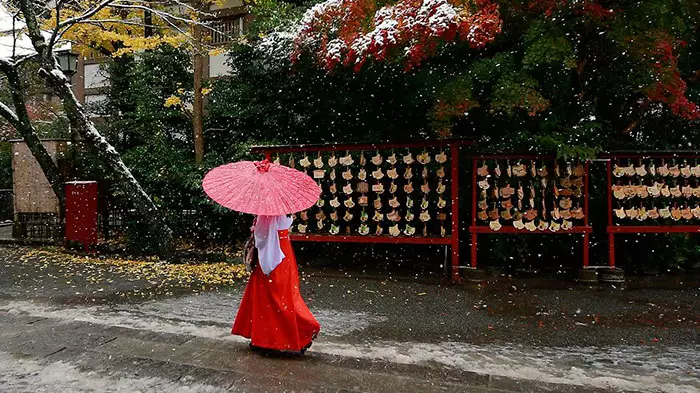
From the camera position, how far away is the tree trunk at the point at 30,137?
1217 centimetres

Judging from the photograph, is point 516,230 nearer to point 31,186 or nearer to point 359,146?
point 359,146

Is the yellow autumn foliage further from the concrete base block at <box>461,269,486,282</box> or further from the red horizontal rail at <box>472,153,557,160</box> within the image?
the concrete base block at <box>461,269,486,282</box>

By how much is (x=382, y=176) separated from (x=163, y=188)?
6513mm

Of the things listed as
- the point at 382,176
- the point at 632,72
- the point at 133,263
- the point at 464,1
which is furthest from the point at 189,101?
the point at 632,72

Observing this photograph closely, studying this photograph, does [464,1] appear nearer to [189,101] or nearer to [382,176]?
[382,176]

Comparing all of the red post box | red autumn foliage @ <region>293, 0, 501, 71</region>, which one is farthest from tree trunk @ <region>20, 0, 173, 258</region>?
red autumn foliage @ <region>293, 0, 501, 71</region>

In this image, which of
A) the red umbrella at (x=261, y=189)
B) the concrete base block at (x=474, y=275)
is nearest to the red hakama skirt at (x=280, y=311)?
the red umbrella at (x=261, y=189)

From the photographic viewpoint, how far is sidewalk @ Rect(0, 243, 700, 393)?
14.6 ft

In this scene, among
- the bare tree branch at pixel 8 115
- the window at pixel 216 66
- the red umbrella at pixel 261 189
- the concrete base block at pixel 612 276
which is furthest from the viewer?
the window at pixel 216 66

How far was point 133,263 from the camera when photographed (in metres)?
10.5

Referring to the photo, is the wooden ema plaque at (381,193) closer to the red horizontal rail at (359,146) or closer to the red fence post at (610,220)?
the red horizontal rail at (359,146)

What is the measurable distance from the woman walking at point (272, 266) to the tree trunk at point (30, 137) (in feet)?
31.4

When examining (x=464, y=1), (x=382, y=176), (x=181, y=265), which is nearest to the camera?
(x=464, y=1)

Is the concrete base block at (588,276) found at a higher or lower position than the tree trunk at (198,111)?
lower
